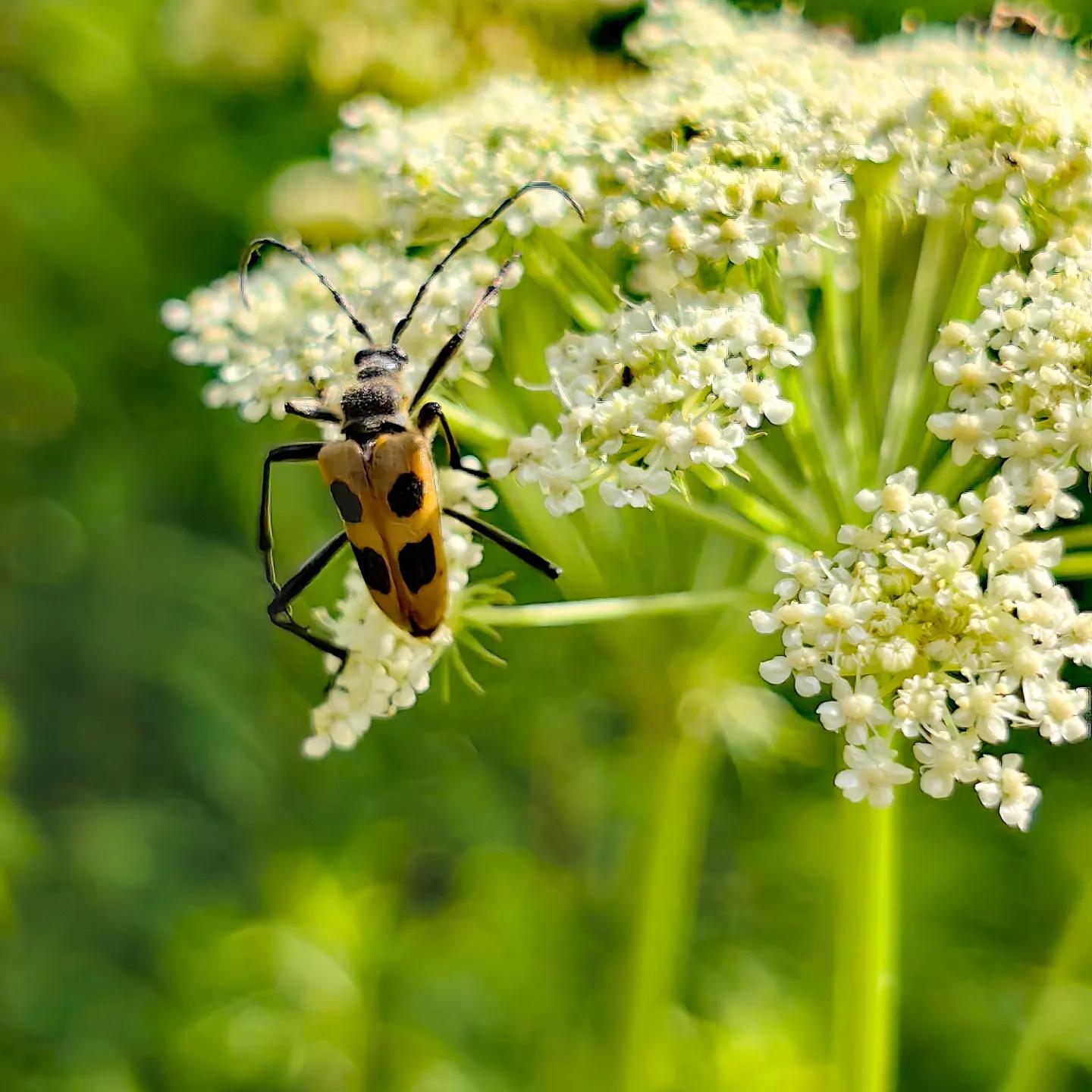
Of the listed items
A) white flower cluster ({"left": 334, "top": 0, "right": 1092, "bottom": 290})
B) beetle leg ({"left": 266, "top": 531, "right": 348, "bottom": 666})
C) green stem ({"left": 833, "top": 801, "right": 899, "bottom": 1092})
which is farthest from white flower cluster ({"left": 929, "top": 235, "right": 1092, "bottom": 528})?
beetle leg ({"left": 266, "top": 531, "right": 348, "bottom": 666})

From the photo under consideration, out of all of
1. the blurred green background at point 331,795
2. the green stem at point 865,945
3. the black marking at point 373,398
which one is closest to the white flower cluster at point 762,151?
the black marking at point 373,398

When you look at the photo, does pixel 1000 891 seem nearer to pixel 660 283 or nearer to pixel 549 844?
pixel 549 844

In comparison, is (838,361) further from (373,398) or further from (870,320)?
(373,398)

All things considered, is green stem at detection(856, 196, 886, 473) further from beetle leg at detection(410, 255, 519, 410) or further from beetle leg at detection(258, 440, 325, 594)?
beetle leg at detection(258, 440, 325, 594)

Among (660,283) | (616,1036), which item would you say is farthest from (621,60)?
(616,1036)

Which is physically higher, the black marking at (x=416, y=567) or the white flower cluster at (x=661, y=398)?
the white flower cluster at (x=661, y=398)

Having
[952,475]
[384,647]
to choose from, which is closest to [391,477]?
[384,647]

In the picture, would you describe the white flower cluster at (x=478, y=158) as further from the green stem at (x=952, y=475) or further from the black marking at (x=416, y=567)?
the green stem at (x=952, y=475)
